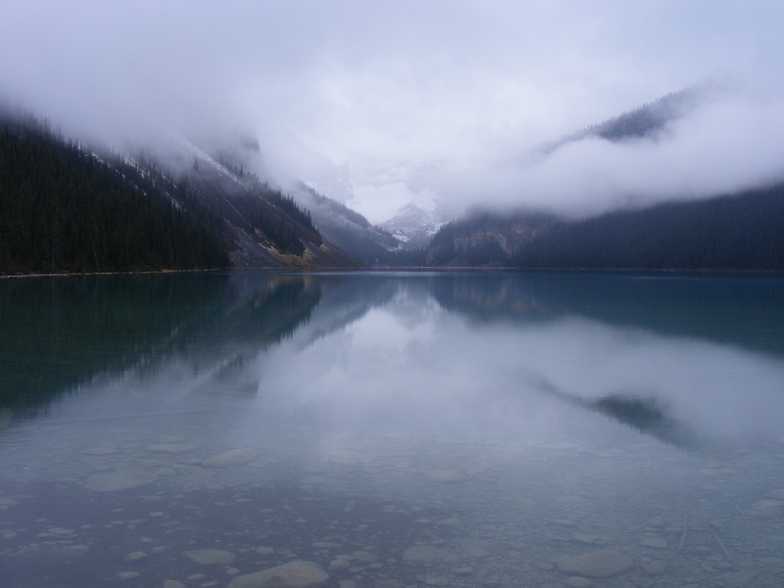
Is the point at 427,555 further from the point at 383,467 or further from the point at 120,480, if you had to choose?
the point at 120,480

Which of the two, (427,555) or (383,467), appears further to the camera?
(383,467)

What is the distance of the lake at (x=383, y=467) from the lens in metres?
6.35

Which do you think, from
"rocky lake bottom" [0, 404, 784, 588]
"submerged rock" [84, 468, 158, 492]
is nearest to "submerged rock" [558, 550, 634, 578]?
"rocky lake bottom" [0, 404, 784, 588]

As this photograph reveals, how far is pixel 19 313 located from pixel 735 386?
31428mm

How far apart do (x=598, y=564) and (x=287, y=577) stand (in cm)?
330

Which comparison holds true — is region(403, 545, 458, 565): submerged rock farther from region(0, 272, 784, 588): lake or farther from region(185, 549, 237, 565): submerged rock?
region(185, 549, 237, 565): submerged rock

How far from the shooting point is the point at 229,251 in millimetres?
157250

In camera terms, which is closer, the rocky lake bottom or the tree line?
the rocky lake bottom

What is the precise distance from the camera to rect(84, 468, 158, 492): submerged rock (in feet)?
26.8

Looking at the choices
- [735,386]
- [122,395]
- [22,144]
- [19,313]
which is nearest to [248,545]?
[122,395]

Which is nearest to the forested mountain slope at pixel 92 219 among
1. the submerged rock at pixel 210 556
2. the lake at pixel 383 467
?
the lake at pixel 383 467

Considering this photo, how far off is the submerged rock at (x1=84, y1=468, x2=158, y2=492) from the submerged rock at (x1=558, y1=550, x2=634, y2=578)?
567cm

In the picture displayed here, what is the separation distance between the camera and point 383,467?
9.30m

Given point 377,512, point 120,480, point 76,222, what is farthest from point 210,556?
point 76,222
